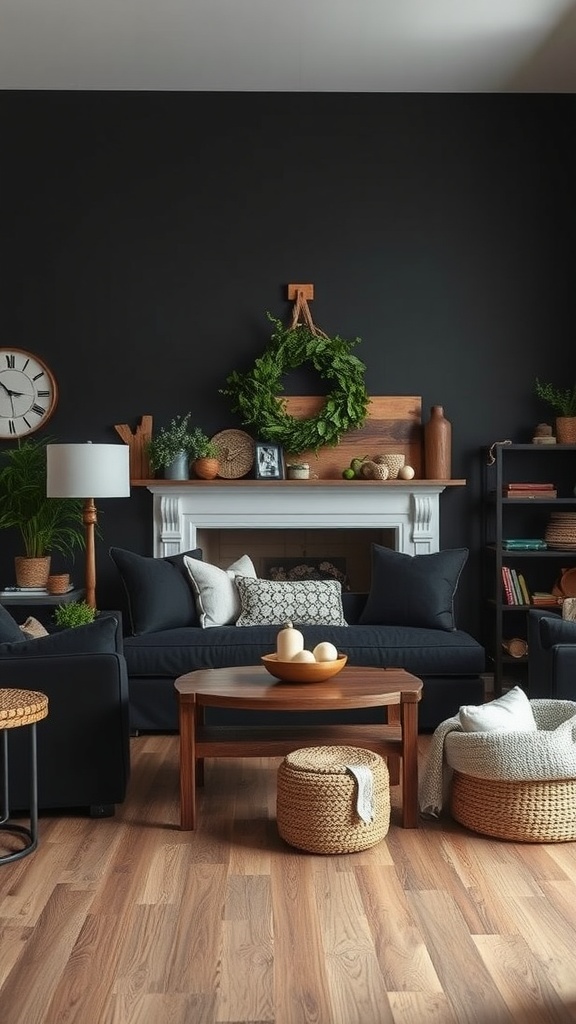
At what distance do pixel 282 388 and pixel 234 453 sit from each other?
0.50 m

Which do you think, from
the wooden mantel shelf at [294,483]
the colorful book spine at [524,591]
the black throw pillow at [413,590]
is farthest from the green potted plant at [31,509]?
the colorful book spine at [524,591]

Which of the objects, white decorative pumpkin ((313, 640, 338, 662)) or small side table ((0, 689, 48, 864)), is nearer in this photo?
small side table ((0, 689, 48, 864))

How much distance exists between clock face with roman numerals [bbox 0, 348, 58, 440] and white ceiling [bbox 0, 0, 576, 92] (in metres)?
1.74

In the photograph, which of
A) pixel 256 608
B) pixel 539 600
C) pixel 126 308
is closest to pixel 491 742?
pixel 256 608

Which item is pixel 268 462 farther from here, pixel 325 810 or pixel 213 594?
pixel 325 810

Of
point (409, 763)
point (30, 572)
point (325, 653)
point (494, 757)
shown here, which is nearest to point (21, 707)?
point (325, 653)

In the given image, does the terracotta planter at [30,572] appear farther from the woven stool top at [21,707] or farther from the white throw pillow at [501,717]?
the white throw pillow at [501,717]

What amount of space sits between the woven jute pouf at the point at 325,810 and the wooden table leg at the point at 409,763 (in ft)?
0.87

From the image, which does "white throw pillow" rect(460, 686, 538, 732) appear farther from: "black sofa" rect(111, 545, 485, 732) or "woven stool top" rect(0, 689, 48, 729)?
"woven stool top" rect(0, 689, 48, 729)

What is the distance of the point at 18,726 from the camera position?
3629mm

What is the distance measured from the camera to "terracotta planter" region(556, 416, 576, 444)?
668cm

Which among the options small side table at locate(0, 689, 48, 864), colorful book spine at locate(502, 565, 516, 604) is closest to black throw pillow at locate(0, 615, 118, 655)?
small side table at locate(0, 689, 48, 864)

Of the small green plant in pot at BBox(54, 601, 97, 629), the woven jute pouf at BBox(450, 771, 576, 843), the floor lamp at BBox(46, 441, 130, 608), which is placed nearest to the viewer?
the woven jute pouf at BBox(450, 771, 576, 843)

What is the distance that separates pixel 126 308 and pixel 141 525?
4.48 feet
